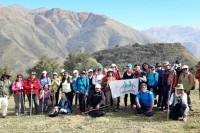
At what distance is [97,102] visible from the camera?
1562 centimetres

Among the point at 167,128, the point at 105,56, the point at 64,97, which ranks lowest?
the point at 167,128

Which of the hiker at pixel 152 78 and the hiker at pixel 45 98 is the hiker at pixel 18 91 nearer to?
the hiker at pixel 45 98

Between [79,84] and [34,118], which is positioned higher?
[79,84]

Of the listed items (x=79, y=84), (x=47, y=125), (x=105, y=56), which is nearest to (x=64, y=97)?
(x=79, y=84)

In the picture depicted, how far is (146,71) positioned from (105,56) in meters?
93.7

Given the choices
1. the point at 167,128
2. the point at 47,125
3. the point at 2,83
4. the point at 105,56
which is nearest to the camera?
the point at 167,128

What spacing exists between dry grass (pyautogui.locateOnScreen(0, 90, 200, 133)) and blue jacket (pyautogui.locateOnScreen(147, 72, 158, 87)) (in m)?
1.35

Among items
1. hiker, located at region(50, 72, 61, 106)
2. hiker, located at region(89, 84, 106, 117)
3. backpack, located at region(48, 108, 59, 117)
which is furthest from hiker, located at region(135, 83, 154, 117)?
hiker, located at region(50, 72, 61, 106)

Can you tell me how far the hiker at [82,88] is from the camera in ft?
52.9

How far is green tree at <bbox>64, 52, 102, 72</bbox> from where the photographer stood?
70769mm

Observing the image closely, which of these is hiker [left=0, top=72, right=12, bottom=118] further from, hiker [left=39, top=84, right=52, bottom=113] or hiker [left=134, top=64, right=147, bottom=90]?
hiker [left=134, top=64, right=147, bottom=90]

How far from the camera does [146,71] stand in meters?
16.0

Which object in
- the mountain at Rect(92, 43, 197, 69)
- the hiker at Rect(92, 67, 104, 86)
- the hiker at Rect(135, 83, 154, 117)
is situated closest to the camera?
the hiker at Rect(135, 83, 154, 117)

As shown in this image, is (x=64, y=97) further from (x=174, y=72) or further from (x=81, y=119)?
(x=174, y=72)
